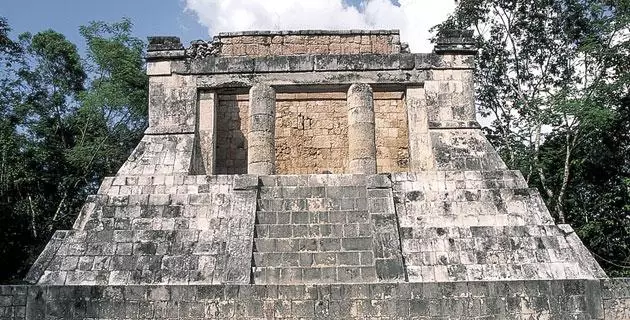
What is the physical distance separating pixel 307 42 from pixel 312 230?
207 inches

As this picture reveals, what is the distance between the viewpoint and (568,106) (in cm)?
1560

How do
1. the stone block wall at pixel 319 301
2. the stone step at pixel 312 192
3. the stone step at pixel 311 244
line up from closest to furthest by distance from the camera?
1. the stone block wall at pixel 319 301
2. the stone step at pixel 311 244
3. the stone step at pixel 312 192

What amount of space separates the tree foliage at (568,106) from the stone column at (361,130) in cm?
699

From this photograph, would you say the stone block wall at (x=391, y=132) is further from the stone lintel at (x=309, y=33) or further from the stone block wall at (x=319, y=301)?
the stone block wall at (x=319, y=301)

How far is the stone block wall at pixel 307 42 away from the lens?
1262 cm

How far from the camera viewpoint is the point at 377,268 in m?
8.11

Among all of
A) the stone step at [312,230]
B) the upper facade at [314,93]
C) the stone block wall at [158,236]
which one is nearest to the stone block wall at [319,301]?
the stone block wall at [158,236]

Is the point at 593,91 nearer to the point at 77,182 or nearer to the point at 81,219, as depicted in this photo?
the point at 81,219

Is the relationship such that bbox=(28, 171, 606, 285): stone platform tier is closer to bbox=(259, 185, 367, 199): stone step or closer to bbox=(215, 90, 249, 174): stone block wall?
bbox=(259, 185, 367, 199): stone step

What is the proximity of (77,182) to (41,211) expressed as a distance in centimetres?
153

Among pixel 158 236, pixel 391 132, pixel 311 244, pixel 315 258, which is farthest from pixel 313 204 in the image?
pixel 391 132

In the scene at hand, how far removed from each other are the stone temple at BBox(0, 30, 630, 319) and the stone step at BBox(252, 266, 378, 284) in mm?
20

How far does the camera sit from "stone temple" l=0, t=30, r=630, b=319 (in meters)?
7.62

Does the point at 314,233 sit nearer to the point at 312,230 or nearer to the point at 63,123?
the point at 312,230
